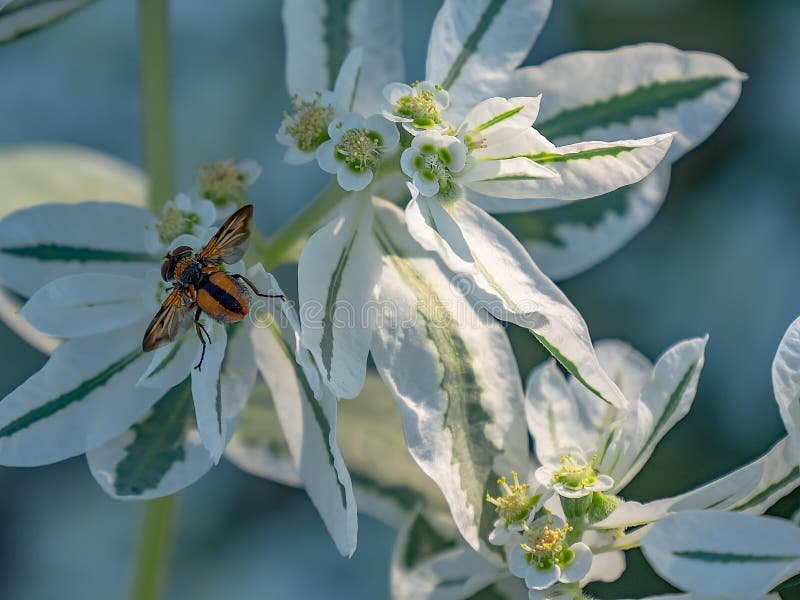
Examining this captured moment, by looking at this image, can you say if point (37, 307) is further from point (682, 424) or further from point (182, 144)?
point (182, 144)

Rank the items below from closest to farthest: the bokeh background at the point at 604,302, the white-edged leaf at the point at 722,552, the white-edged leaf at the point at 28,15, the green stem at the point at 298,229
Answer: the white-edged leaf at the point at 722,552 → the green stem at the point at 298,229 → the white-edged leaf at the point at 28,15 → the bokeh background at the point at 604,302

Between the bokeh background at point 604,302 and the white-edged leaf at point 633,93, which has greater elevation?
the white-edged leaf at point 633,93

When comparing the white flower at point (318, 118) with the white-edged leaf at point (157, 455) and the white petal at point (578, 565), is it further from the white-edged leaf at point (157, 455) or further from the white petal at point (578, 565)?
the white petal at point (578, 565)

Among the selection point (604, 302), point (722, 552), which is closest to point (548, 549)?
point (722, 552)

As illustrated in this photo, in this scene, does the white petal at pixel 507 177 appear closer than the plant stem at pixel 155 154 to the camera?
Yes

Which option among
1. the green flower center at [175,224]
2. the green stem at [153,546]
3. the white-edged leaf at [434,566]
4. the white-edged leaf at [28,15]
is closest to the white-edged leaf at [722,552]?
the white-edged leaf at [434,566]

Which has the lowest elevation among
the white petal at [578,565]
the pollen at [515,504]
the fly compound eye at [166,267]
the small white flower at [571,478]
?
the white petal at [578,565]
